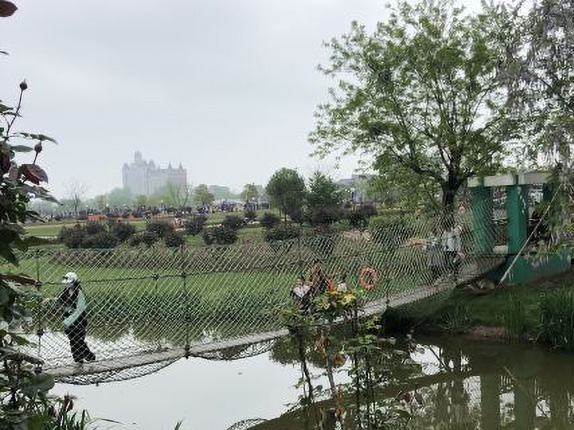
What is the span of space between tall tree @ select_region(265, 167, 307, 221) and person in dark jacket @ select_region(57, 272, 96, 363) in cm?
1705

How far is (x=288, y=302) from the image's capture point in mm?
2750

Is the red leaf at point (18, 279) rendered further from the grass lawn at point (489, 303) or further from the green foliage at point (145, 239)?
the green foliage at point (145, 239)

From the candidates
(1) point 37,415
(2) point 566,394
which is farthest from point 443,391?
(1) point 37,415

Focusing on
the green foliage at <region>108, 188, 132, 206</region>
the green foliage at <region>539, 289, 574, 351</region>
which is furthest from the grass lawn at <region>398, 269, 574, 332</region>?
the green foliage at <region>108, 188, 132, 206</region>

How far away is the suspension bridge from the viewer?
169 inches

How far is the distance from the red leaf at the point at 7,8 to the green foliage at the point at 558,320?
6099mm

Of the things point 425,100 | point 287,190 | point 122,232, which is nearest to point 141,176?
point 287,190

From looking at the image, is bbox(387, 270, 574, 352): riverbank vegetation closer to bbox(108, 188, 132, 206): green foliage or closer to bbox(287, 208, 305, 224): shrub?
bbox(287, 208, 305, 224): shrub

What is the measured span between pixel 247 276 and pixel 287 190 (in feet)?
54.8

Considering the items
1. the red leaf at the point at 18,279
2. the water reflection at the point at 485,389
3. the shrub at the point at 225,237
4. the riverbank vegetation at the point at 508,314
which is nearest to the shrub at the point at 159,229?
the shrub at the point at 225,237

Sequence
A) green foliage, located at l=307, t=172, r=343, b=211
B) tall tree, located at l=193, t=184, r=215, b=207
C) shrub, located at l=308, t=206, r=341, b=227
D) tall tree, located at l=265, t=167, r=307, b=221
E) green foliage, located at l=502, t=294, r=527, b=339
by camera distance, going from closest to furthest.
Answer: green foliage, located at l=502, t=294, r=527, b=339, shrub, located at l=308, t=206, r=341, b=227, green foliage, located at l=307, t=172, r=343, b=211, tall tree, located at l=265, t=167, r=307, b=221, tall tree, located at l=193, t=184, r=215, b=207

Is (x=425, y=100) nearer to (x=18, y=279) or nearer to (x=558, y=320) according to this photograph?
(x=558, y=320)

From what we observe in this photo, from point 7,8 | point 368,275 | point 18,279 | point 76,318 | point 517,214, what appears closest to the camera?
point 7,8

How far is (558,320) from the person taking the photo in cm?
624
